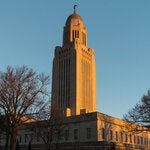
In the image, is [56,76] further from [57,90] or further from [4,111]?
[4,111]

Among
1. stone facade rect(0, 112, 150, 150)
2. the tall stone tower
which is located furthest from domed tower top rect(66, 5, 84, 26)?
stone facade rect(0, 112, 150, 150)

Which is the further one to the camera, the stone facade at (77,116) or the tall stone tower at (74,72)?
the tall stone tower at (74,72)

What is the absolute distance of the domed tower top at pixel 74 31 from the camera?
371 feet

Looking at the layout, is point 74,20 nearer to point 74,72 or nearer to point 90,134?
point 74,72

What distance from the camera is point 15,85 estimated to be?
3597 centimetres

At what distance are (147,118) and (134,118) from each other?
7.49 feet

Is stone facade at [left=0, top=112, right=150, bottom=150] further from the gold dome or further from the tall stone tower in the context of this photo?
the gold dome

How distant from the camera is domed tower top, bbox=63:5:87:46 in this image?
113 meters

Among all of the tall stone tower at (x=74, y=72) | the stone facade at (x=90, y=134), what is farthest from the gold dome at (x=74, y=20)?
the stone facade at (x=90, y=134)

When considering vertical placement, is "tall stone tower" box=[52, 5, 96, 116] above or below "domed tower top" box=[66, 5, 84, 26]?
below

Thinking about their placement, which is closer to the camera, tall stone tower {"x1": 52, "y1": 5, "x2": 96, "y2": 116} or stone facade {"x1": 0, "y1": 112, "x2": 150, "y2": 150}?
stone facade {"x1": 0, "y1": 112, "x2": 150, "y2": 150}

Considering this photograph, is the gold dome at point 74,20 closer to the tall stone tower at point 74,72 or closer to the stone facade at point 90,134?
the tall stone tower at point 74,72

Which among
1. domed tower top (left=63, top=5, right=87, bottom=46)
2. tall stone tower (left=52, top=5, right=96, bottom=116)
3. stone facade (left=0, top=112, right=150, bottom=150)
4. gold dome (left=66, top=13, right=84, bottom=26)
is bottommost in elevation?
stone facade (left=0, top=112, right=150, bottom=150)

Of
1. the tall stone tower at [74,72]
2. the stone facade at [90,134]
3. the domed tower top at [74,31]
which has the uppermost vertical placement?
the domed tower top at [74,31]
